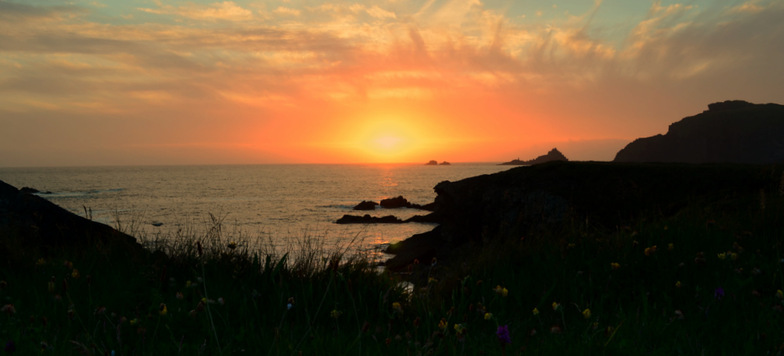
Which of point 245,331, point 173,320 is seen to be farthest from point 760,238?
point 173,320

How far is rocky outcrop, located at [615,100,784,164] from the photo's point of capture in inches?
6644

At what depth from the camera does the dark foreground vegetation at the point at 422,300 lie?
3797 mm

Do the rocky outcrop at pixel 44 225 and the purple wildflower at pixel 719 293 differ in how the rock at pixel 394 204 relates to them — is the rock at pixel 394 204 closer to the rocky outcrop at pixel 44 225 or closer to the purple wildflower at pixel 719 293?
the rocky outcrop at pixel 44 225

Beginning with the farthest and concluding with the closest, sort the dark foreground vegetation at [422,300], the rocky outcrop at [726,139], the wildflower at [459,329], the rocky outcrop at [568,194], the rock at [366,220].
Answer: the rocky outcrop at [726,139], the rock at [366,220], the rocky outcrop at [568,194], the dark foreground vegetation at [422,300], the wildflower at [459,329]

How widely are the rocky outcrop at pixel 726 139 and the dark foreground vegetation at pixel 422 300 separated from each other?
6983 inches

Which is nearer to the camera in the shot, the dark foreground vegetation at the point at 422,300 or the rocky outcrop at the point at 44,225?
the dark foreground vegetation at the point at 422,300

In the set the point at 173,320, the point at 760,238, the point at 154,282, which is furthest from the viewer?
the point at 760,238

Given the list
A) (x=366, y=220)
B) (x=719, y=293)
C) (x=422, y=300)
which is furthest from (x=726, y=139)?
(x=422, y=300)

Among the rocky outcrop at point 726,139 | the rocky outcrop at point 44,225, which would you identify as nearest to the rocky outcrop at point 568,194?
the rocky outcrop at point 44,225

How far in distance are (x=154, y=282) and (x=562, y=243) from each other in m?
5.25

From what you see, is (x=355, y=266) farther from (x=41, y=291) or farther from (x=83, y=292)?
(x=41, y=291)

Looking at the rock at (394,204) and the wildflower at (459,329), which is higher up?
the wildflower at (459,329)

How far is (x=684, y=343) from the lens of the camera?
3.85 metres

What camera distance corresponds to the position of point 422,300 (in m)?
5.11
